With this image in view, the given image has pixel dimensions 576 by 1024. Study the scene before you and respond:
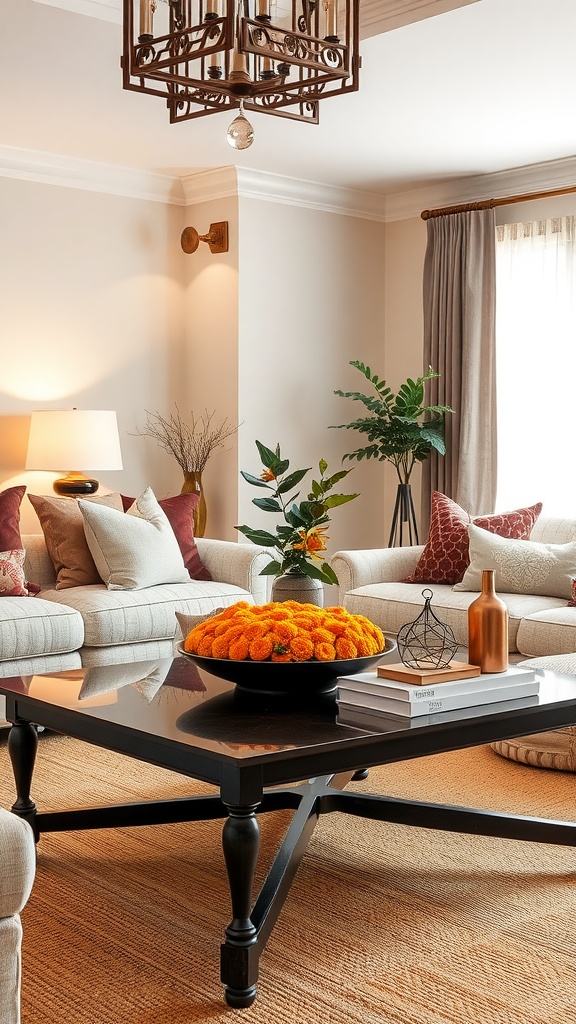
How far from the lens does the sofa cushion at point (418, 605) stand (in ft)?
15.1

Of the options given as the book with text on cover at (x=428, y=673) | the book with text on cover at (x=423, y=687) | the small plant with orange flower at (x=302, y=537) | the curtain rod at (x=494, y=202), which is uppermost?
the curtain rod at (x=494, y=202)

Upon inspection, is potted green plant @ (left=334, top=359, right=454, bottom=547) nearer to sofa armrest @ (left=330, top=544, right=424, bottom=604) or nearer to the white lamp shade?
sofa armrest @ (left=330, top=544, right=424, bottom=604)

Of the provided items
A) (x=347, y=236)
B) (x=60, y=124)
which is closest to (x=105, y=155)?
(x=60, y=124)

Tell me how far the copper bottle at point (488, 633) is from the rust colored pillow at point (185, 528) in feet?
8.53

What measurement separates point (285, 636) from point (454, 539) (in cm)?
278

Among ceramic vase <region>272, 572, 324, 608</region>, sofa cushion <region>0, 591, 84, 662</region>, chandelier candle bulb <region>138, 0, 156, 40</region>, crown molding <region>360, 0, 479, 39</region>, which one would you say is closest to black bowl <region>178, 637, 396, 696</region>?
ceramic vase <region>272, 572, 324, 608</region>

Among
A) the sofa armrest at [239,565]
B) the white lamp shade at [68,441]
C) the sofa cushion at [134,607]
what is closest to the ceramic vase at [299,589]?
the sofa cushion at [134,607]

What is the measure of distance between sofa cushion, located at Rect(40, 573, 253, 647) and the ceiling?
2.15 m

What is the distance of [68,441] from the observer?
546 centimetres

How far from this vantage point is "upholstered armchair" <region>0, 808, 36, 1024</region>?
1.82m

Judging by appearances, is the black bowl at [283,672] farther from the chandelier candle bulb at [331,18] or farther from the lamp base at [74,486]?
the lamp base at [74,486]

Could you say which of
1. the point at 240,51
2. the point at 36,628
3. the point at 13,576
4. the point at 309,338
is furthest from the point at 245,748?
the point at 309,338

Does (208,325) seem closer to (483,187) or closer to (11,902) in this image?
(483,187)

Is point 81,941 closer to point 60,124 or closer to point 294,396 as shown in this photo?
point 60,124
